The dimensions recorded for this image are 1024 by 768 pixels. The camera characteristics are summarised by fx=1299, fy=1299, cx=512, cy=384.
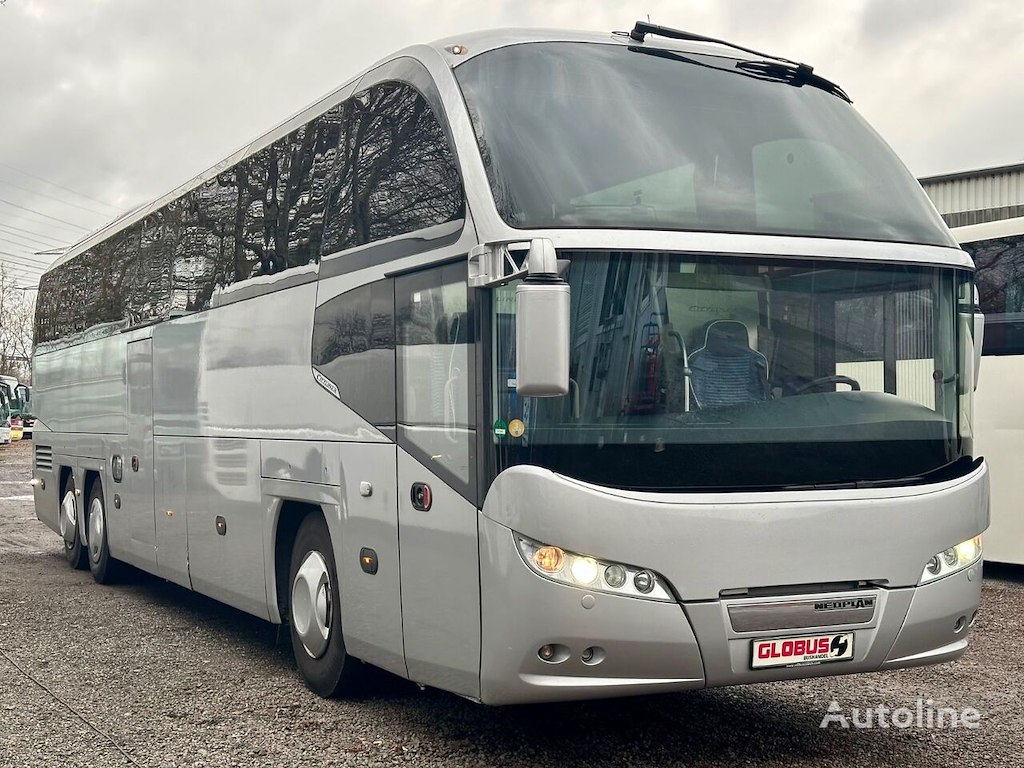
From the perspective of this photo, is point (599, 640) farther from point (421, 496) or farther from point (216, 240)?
point (216, 240)

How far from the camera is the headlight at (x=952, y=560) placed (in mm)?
5824

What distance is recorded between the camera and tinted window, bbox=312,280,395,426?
646cm

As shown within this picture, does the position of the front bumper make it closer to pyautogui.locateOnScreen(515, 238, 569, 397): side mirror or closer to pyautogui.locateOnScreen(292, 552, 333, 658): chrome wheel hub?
pyautogui.locateOnScreen(515, 238, 569, 397): side mirror

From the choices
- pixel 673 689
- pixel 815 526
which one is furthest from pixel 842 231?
pixel 673 689

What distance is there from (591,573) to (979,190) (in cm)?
2011

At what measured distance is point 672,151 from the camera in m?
5.89

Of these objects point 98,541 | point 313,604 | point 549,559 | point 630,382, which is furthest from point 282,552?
point 98,541

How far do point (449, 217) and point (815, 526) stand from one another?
6.93 ft

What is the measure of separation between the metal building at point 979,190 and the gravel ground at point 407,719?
602 inches

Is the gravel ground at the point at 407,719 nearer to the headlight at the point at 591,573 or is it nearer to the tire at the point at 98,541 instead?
the headlight at the point at 591,573

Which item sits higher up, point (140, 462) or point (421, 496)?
point (421, 496)
